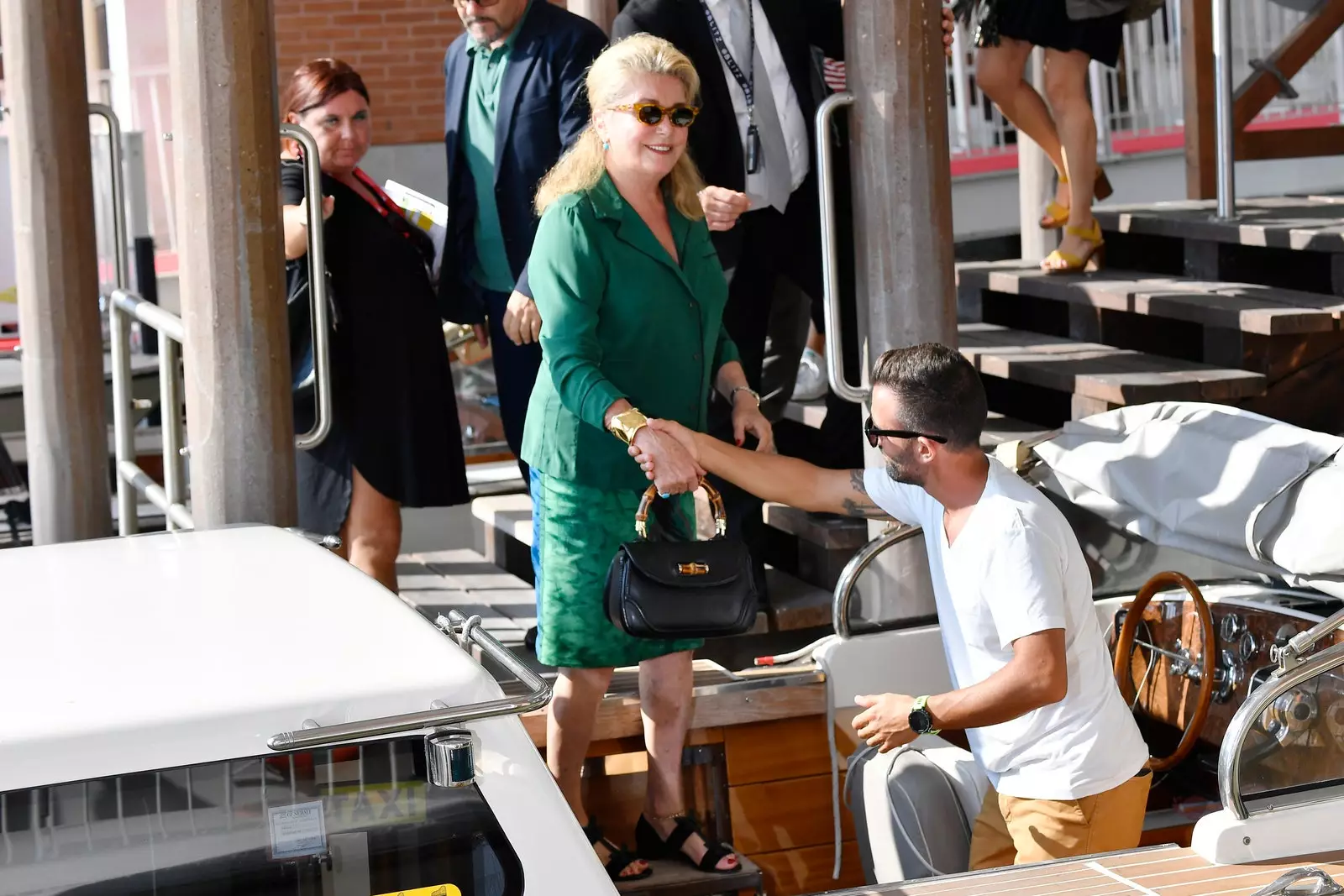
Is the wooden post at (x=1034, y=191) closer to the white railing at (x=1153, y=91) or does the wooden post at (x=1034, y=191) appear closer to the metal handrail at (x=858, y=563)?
the metal handrail at (x=858, y=563)

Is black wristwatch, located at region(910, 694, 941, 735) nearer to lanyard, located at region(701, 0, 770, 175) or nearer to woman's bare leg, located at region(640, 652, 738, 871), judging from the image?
woman's bare leg, located at region(640, 652, 738, 871)

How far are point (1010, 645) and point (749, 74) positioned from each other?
1.87 meters

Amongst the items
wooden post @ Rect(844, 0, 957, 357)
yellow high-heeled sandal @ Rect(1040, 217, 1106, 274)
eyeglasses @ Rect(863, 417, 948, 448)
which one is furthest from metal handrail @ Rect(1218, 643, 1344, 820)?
yellow high-heeled sandal @ Rect(1040, 217, 1106, 274)

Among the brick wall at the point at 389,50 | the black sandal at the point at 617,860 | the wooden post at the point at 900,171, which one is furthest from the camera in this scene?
the brick wall at the point at 389,50

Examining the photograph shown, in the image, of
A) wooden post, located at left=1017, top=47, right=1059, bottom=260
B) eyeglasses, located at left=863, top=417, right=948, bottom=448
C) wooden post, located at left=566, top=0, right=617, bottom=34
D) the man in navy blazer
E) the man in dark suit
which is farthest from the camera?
wooden post, located at left=1017, top=47, right=1059, bottom=260

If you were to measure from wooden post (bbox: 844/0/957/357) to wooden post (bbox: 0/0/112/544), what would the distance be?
2.22 meters

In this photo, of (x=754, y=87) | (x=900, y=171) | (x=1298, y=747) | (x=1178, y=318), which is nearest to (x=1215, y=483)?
(x=1298, y=747)

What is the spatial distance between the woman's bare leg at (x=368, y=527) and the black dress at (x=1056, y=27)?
253cm

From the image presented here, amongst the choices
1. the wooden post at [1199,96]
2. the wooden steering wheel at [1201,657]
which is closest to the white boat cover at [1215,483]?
the wooden steering wheel at [1201,657]

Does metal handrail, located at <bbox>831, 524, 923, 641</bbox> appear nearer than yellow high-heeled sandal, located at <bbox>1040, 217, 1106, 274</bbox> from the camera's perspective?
Yes

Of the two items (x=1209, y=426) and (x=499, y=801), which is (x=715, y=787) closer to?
(x=1209, y=426)

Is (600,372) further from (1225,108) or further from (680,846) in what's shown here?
(1225,108)

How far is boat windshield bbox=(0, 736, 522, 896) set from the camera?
6.27 ft

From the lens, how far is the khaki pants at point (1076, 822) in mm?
3023
